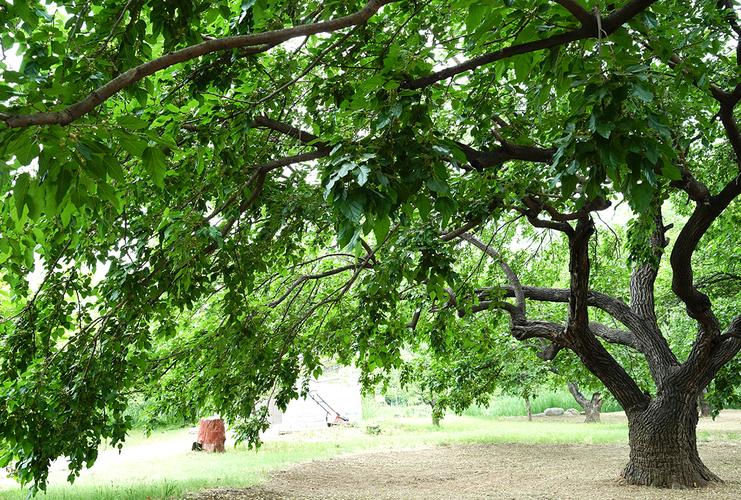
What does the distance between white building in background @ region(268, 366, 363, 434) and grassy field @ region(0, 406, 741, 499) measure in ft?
6.11

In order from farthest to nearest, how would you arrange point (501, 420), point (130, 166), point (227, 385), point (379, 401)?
point (379, 401), point (501, 420), point (227, 385), point (130, 166)

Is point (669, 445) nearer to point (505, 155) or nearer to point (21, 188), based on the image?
point (505, 155)

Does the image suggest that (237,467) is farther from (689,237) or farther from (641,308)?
(689,237)

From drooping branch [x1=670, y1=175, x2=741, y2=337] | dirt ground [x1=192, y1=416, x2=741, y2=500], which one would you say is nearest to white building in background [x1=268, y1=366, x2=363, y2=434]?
dirt ground [x1=192, y1=416, x2=741, y2=500]

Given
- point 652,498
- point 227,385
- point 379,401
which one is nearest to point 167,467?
point 227,385

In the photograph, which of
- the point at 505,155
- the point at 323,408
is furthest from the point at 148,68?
the point at 323,408

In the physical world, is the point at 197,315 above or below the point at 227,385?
above

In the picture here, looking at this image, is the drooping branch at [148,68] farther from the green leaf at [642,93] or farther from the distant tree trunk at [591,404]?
the distant tree trunk at [591,404]

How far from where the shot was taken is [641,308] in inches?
352

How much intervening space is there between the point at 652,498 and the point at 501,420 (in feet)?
59.4

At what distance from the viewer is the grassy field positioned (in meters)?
9.82

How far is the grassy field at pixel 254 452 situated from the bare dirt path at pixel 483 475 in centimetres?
88

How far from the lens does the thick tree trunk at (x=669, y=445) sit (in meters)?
8.15

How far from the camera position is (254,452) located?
16.1 m
